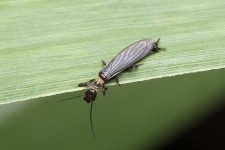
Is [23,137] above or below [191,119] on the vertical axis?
above

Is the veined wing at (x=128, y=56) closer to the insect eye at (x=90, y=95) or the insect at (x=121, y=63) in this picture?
the insect at (x=121, y=63)

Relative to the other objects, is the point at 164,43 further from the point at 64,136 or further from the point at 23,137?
the point at 23,137

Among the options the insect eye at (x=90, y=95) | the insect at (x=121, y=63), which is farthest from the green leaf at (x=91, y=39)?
the insect eye at (x=90, y=95)

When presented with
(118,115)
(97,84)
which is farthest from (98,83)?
(118,115)

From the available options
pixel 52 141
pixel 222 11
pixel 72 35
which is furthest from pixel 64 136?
pixel 222 11

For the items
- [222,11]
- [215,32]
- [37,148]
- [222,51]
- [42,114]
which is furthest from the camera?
[222,11]
